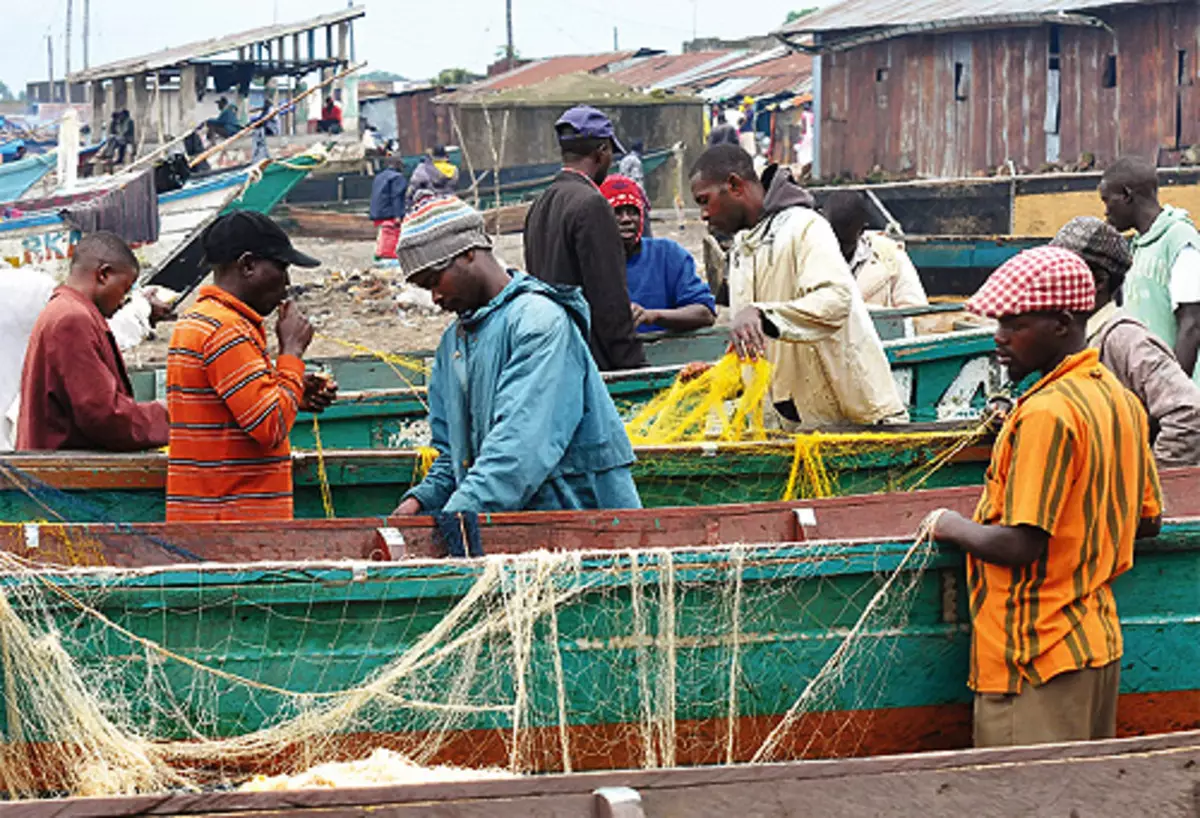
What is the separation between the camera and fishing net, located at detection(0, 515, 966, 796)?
4.17 meters

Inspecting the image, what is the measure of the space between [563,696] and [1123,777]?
1.64 m

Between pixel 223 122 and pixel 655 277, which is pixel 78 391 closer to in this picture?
pixel 655 277

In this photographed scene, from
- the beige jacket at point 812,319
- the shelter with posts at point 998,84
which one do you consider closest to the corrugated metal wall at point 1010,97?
the shelter with posts at point 998,84

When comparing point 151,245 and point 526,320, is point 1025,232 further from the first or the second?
point 526,320

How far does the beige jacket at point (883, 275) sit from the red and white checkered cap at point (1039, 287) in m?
5.20

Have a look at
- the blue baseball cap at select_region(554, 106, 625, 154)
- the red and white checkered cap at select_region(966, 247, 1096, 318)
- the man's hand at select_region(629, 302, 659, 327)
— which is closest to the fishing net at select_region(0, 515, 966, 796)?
the red and white checkered cap at select_region(966, 247, 1096, 318)

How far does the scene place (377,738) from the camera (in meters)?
4.29

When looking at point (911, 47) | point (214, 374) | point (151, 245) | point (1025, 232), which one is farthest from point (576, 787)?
point (911, 47)

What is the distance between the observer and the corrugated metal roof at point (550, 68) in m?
43.3

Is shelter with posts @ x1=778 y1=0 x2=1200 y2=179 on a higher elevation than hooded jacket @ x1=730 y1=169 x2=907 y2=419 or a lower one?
higher

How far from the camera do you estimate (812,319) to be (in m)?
5.69

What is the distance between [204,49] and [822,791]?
27.5m

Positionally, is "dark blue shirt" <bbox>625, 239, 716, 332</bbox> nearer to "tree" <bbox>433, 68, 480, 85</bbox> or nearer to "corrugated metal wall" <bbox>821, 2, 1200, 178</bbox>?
"corrugated metal wall" <bbox>821, 2, 1200, 178</bbox>

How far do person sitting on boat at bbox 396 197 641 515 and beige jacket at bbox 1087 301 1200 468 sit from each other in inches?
62.1
